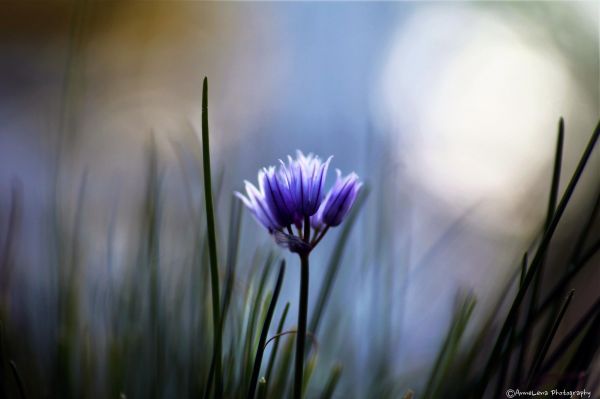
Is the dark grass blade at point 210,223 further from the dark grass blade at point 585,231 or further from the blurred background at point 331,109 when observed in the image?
the blurred background at point 331,109

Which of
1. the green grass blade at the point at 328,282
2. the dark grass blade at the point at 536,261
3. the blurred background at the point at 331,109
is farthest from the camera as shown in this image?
the blurred background at the point at 331,109

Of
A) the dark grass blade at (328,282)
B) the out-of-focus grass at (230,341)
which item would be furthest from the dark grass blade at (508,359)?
the dark grass blade at (328,282)

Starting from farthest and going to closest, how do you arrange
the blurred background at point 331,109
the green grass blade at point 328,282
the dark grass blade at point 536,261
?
the blurred background at point 331,109 → the green grass blade at point 328,282 → the dark grass blade at point 536,261

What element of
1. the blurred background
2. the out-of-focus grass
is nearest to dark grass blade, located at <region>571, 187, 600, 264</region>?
the out-of-focus grass

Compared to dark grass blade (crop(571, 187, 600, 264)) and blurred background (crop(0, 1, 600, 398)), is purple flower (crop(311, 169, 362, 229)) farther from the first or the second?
blurred background (crop(0, 1, 600, 398))

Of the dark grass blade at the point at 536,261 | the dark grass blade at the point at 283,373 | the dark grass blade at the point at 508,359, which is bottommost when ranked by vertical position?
the dark grass blade at the point at 283,373

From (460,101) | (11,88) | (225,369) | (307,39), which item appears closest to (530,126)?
(460,101)

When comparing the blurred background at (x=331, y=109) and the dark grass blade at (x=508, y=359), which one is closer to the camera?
the dark grass blade at (x=508, y=359)
